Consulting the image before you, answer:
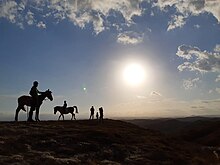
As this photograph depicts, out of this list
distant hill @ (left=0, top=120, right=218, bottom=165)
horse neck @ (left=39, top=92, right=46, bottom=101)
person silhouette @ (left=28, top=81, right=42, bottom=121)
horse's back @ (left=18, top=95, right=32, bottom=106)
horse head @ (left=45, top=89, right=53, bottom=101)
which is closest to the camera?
distant hill @ (left=0, top=120, right=218, bottom=165)

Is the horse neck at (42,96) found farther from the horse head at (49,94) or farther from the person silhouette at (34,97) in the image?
the person silhouette at (34,97)

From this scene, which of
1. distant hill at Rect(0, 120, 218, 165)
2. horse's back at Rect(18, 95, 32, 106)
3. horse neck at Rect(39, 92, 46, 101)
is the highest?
horse neck at Rect(39, 92, 46, 101)

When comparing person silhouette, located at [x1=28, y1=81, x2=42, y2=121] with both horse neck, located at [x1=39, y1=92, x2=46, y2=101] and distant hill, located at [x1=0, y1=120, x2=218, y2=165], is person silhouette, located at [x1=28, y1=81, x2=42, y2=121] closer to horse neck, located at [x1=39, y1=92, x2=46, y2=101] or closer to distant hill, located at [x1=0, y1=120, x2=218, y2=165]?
horse neck, located at [x1=39, y1=92, x2=46, y2=101]

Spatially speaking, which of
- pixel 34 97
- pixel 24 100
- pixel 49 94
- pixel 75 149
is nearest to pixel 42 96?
pixel 49 94

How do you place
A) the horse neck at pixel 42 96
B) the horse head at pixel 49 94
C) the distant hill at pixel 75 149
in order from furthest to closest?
the horse head at pixel 49 94 → the horse neck at pixel 42 96 → the distant hill at pixel 75 149

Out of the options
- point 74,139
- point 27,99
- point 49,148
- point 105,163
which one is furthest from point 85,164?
point 27,99

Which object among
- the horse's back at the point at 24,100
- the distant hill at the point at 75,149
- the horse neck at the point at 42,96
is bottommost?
the distant hill at the point at 75,149

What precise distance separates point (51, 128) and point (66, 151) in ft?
15.7

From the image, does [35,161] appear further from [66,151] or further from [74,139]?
[74,139]

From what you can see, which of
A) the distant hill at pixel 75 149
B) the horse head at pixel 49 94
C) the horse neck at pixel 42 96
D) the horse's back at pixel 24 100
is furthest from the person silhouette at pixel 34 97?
the distant hill at pixel 75 149

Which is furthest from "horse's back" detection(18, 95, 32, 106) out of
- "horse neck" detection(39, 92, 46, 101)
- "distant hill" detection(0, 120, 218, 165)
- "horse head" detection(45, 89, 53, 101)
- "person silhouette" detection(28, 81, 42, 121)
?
"distant hill" detection(0, 120, 218, 165)

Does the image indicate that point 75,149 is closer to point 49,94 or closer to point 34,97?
point 34,97

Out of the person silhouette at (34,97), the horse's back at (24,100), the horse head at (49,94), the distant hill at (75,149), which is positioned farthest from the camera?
the horse head at (49,94)

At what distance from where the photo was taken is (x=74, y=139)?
19.6 metres
